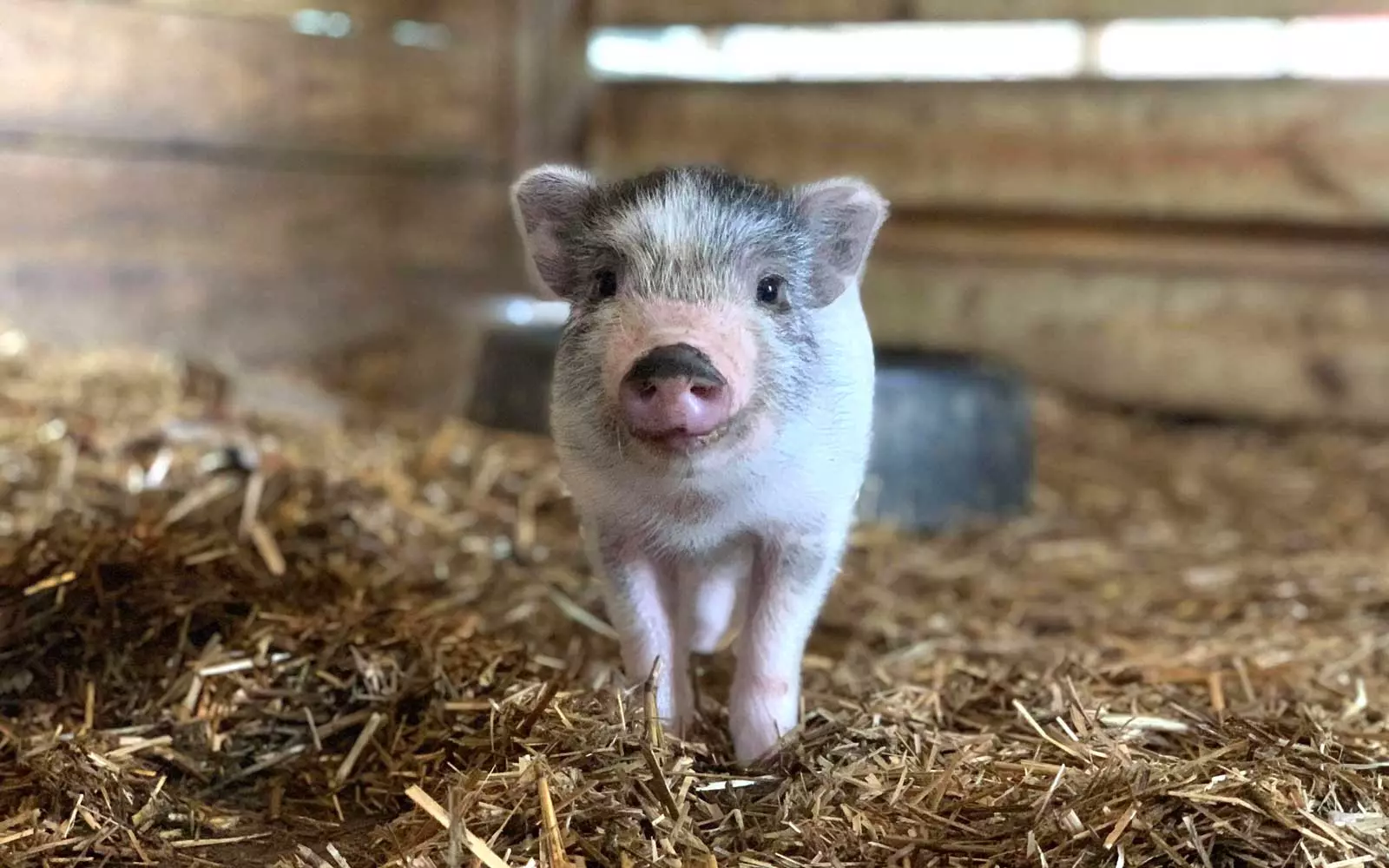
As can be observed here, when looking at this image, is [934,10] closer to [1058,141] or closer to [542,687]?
[1058,141]

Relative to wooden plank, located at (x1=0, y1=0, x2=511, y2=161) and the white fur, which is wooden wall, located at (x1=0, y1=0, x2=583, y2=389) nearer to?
wooden plank, located at (x1=0, y1=0, x2=511, y2=161)

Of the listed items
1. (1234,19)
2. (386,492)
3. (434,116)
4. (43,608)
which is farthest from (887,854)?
(434,116)

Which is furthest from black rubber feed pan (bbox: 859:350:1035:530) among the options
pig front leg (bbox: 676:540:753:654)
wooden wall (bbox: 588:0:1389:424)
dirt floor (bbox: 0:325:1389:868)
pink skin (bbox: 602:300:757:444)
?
pink skin (bbox: 602:300:757:444)

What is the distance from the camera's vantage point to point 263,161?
5.42 meters

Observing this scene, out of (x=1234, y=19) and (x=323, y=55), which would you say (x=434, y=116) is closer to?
(x=323, y=55)

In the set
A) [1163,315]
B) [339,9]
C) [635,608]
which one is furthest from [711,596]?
[339,9]

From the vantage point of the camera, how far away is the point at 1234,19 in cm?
507

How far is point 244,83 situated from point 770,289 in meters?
3.81

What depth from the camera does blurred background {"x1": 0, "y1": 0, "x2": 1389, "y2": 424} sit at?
5039 millimetres

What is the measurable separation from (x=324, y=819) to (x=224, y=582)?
2.29 feet

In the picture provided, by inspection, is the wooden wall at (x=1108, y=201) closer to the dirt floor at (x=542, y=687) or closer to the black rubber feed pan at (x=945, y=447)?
the black rubber feed pan at (x=945, y=447)

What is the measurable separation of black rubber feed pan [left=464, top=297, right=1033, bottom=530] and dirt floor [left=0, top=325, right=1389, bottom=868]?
250 millimetres

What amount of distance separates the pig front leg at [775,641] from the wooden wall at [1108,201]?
12.1 ft

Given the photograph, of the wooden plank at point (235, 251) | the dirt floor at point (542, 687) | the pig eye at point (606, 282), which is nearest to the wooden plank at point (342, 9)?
the wooden plank at point (235, 251)
